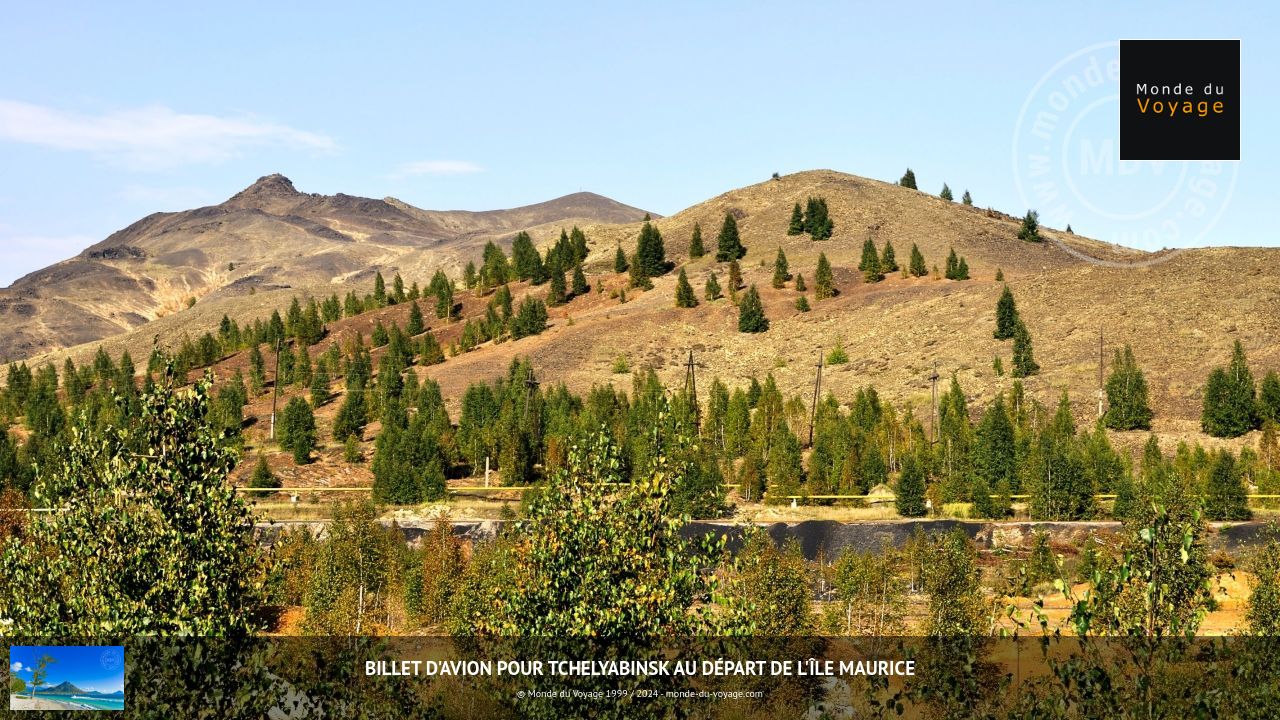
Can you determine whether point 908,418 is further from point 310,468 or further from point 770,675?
point 770,675

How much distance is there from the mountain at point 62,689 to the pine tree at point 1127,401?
7254cm

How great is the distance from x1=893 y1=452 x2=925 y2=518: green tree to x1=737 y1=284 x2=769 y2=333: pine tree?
1907 inches

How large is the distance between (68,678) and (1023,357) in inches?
3252

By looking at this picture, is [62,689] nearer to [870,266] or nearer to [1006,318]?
[1006,318]

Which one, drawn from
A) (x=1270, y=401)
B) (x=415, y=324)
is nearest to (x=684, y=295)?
(x=415, y=324)

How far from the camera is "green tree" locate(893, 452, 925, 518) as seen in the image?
65062mm

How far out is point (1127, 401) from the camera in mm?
77750

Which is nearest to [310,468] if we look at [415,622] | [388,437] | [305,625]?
[388,437]

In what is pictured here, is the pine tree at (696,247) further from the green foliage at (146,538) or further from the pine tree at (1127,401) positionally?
the green foliage at (146,538)

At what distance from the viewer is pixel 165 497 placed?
51.2 feet

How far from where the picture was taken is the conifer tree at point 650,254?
138375mm

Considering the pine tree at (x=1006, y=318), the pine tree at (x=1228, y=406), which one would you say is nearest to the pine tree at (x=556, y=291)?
the pine tree at (x=1006, y=318)

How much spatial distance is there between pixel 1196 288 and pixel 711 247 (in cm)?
6288

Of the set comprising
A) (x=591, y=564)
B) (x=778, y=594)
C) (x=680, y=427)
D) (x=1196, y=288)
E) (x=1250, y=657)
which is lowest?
(x=778, y=594)
